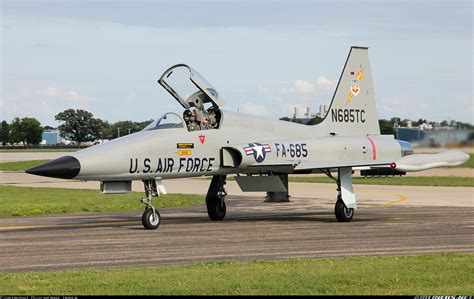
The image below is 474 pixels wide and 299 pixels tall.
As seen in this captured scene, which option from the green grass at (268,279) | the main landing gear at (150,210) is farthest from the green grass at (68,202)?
the green grass at (268,279)

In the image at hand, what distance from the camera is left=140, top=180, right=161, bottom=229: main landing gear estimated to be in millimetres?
21906

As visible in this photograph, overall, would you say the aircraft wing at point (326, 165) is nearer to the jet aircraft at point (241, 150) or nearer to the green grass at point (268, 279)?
the jet aircraft at point (241, 150)

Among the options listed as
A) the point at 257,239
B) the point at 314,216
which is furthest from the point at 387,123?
the point at 257,239

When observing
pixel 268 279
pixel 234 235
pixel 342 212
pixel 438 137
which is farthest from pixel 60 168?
pixel 438 137

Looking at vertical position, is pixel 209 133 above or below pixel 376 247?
above

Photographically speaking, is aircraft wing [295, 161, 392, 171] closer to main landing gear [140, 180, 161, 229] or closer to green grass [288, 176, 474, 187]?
main landing gear [140, 180, 161, 229]

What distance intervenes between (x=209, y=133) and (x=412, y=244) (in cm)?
695

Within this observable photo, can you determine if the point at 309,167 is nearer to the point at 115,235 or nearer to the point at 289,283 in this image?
the point at 115,235

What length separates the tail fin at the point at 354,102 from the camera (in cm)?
2716

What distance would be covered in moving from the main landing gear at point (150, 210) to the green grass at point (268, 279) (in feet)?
22.8

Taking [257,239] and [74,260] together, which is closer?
[74,260]

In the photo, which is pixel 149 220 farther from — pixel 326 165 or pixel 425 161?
pixel 425 161

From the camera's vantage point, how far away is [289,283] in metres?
12.8

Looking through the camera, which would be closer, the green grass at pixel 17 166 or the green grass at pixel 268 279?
the green grass at pixel 268 279
